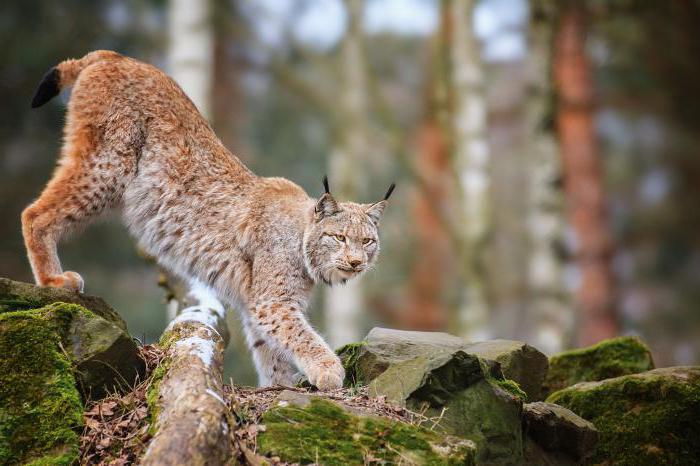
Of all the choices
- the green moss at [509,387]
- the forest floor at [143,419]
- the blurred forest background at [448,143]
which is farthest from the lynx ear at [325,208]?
the blurred forest background at [448,143]

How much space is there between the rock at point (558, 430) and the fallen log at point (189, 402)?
1.91m

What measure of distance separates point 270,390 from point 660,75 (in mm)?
12463

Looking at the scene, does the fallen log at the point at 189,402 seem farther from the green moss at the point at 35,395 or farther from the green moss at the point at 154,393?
the green moss at the point at 35,395

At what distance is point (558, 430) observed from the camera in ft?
16.2

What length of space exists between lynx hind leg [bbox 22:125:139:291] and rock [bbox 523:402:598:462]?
3.15m

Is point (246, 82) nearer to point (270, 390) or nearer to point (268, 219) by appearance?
point (268, 219)

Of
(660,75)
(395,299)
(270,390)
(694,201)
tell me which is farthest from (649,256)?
(270,390)

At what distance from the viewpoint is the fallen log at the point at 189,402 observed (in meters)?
3.46

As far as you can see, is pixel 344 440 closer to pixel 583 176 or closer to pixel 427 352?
pixel 427 352

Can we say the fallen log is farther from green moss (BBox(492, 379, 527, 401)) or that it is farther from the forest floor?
green moss (BBox(492, 379, 527, 401))

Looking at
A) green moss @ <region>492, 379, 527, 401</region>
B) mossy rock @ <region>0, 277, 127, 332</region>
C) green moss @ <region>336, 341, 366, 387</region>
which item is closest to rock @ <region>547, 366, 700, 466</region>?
green moss @ <region>492, 379, 527, 401</region>

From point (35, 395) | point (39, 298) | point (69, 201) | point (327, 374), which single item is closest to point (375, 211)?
point (327, 374)

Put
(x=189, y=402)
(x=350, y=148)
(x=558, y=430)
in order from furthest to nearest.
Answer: (x=350, y=148) < (x=558, y=430) < (x=189, y=402)

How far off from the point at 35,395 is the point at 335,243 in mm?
2800
